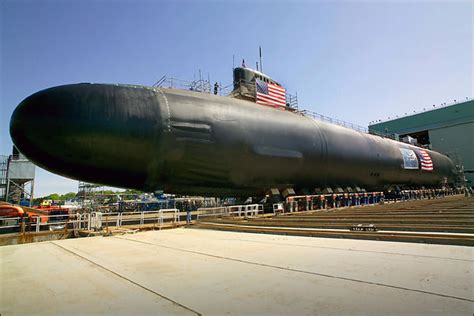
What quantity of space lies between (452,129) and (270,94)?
48.6m

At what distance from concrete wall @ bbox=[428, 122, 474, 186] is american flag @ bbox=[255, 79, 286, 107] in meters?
43.0

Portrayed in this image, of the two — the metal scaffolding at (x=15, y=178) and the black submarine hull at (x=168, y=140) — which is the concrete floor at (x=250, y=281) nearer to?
the black submarine hull at (x=168, y=140)

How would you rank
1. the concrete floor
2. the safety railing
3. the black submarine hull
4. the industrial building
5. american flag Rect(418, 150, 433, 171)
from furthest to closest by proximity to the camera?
1. the industrial building
2. american flag Rect(418, 150, 433, 171)
3. the safety railing
4. the black submarine hull
5. the concrete floor

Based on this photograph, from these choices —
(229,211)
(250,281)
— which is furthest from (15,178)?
(250,281)

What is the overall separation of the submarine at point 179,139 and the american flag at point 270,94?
63 millimetres

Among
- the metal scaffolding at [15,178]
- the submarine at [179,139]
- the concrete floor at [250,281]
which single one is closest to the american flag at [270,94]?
the submarine at [179,139]

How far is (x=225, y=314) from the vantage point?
2.93m

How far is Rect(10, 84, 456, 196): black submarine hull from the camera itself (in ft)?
32.5

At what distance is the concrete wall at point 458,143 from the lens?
162 ft

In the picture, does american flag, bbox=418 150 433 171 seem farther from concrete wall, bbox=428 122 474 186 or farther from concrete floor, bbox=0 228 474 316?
concrete floor, bbox=0 228 474 316

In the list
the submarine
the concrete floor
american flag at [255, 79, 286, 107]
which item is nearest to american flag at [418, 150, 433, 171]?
the submarine

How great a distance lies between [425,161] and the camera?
31.8 meters

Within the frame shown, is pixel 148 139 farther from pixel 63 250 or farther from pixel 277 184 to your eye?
pixel 277 184

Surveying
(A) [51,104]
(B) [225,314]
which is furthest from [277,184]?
(B) [225,314]
